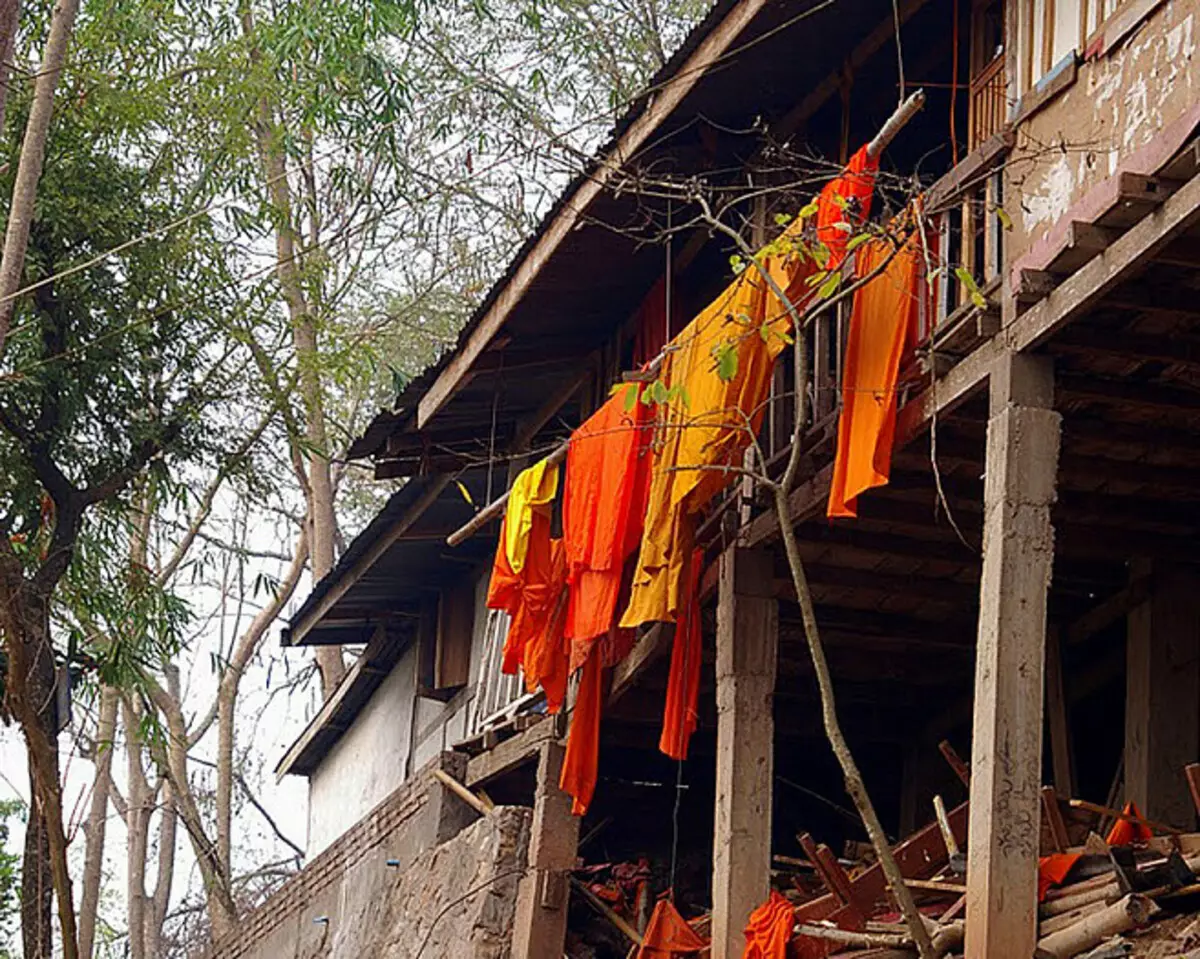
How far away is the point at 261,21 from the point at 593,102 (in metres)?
5.75

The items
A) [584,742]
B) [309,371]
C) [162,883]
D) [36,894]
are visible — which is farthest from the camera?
[162,883]

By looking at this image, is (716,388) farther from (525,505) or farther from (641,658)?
(641,658)

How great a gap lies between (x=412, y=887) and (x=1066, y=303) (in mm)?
7946

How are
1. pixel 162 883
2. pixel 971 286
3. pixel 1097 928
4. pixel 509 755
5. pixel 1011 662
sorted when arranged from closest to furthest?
1. pixel 1097 928
2. pixel 1011 662
3. pixel 971 286
4. pixel 509 755
5. pixel 162 883

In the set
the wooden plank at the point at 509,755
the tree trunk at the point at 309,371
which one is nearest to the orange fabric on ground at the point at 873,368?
the wooden plank at the point at 509,755

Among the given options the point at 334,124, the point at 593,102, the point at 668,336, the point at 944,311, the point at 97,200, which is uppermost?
the point at 593,102

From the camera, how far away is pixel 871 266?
29.6 feet

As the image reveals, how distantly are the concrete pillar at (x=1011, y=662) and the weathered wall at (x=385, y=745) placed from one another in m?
8.78

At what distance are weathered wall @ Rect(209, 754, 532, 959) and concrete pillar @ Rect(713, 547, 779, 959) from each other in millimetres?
2943

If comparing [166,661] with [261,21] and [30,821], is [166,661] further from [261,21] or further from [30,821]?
[261,21]

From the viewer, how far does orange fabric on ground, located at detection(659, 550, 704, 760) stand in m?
10.7

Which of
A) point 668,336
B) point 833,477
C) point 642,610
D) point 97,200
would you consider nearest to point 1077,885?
point 833,477

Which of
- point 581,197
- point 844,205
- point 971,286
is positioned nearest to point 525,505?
point 581,197

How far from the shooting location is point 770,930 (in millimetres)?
9789
